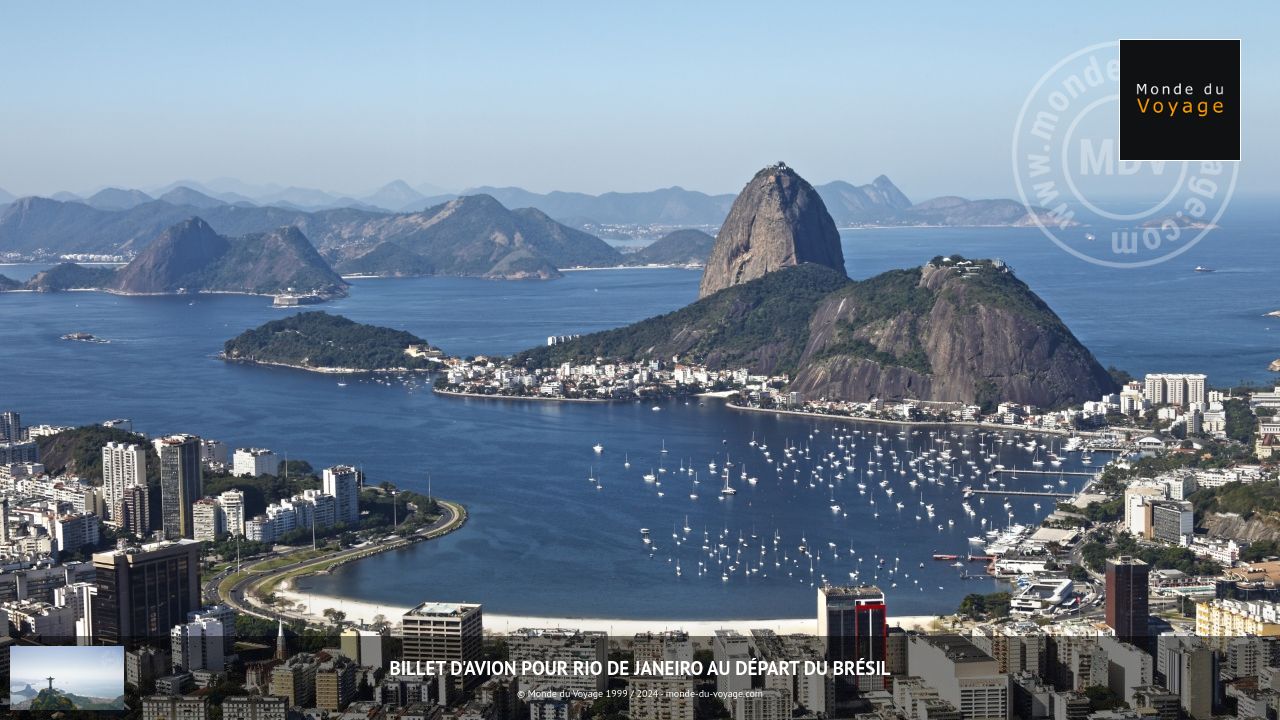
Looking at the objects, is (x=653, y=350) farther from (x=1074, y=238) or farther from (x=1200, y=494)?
(x=1074, y=238)

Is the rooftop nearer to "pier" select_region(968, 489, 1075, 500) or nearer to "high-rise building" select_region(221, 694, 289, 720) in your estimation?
"high-rise building" select_region(221, 694, 289, 720)

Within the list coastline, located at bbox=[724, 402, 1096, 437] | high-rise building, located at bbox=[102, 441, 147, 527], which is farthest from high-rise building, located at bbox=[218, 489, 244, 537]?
coastline, located at bbox=[724, 402, 1096, 437]

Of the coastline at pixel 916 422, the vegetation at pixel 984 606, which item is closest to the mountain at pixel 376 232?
the coastline at pixel 916 422

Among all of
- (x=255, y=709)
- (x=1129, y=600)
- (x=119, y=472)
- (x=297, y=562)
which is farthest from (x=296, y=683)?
(x=119, y=472)

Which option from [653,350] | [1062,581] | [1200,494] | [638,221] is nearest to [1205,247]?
[653,350]

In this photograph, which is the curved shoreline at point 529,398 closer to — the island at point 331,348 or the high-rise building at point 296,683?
the island at point 331,348
